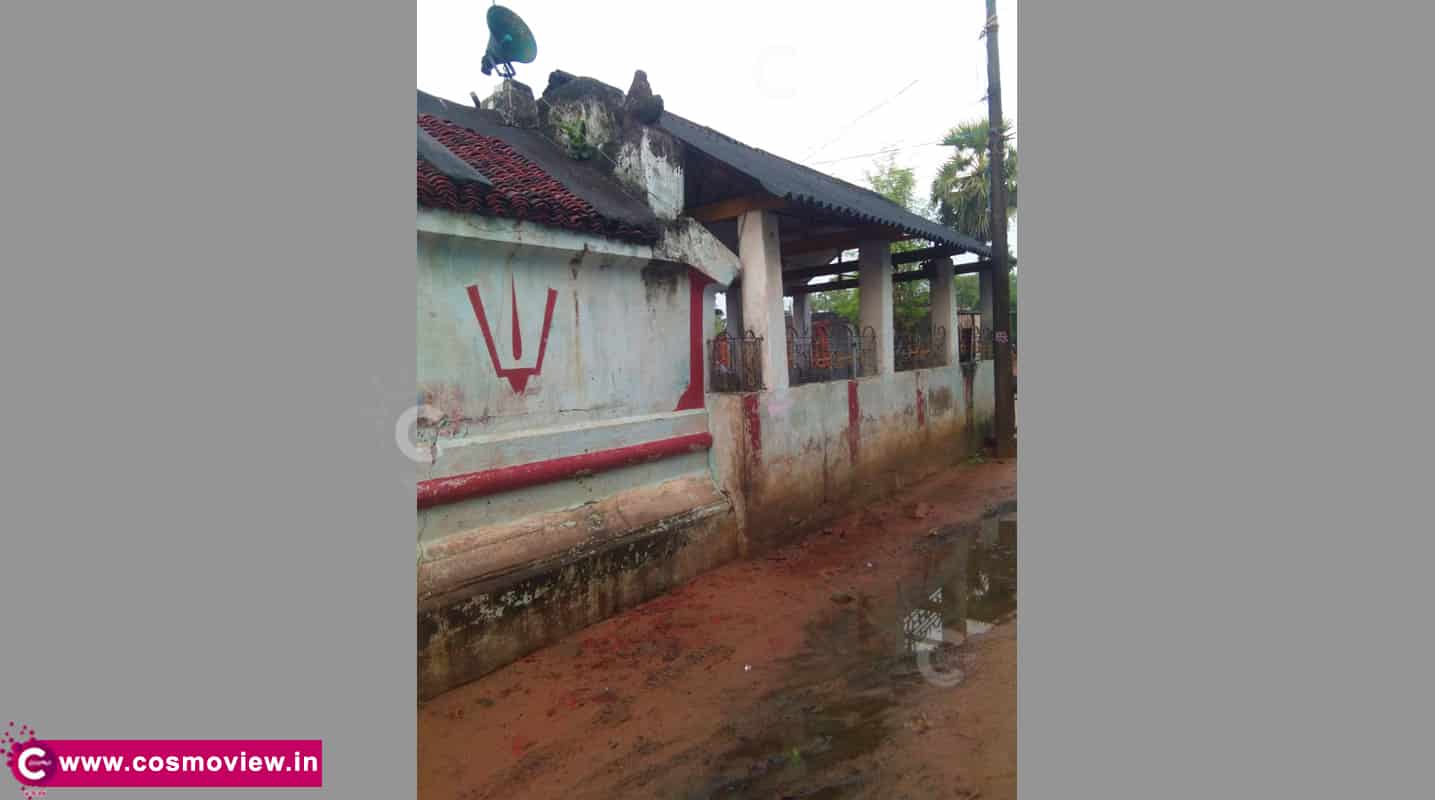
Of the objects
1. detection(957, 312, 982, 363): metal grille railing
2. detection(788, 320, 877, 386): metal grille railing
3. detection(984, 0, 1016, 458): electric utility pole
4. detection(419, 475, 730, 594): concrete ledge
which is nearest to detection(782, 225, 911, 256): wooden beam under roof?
detection(788, 320, 877, 386): metal grille railing

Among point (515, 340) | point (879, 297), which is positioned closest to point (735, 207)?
point (515, 340)

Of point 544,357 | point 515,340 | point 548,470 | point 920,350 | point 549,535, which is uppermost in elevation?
point 920,350

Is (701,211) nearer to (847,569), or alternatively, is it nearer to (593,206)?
(593,206)

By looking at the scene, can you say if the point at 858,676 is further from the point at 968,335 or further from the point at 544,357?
the point at 968,335

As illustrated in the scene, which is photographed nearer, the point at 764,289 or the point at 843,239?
the point at 764,289

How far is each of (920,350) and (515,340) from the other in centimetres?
781

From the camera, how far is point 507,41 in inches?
294

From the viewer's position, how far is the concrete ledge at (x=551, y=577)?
433 cm

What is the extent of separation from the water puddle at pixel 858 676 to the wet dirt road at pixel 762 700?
0.01 m

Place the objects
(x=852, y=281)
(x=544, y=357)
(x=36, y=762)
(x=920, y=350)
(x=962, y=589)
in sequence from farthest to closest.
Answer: (x=852, y=281) → (x=920, y=350) → (x=962, y=589) → (x=544, y=357) → (x=36, y=762)

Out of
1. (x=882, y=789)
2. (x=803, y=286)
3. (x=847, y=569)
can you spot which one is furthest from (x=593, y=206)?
(x=803, y=286)

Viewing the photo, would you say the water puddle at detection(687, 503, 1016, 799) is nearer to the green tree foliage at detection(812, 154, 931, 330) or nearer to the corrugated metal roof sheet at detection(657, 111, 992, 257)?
the corrugated metal roof sheet at detection(657, 111, 992, 257)

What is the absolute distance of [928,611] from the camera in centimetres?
573

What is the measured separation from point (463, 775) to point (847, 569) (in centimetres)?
404
